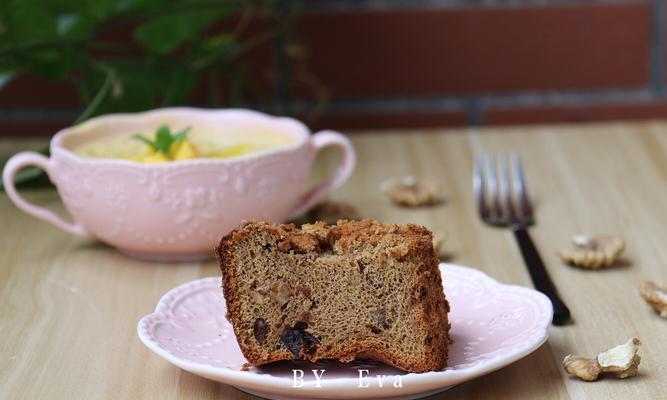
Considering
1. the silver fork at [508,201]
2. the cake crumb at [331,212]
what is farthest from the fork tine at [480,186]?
the cake crumb at [331,212]

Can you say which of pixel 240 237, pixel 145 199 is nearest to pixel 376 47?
pixel 145 199

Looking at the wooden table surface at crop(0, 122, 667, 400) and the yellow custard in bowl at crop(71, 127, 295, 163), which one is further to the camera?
the yellow custard in bowl at crop(71, 127, 295, 163)

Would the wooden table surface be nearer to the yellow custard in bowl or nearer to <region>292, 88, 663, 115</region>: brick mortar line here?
the yellow custard in bowl

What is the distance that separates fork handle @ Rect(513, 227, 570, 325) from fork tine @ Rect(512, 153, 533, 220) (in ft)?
0.23

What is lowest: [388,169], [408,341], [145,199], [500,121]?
[500,121]

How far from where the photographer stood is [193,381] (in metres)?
0.93

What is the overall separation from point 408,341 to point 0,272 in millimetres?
560

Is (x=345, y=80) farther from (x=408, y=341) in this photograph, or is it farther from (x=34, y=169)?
(x=408, y=341)

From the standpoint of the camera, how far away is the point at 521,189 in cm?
146

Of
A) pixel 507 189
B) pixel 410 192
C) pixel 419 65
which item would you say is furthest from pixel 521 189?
pixel 419 65

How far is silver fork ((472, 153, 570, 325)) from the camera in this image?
121 cm

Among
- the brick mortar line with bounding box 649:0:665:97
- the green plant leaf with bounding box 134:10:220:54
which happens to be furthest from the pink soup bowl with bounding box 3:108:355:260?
the brick mortar line with bounding box 649:0:665:97

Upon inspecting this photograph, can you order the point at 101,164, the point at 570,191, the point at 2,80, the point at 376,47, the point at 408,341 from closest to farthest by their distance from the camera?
the point at 408,341
the point at 101,164
the point at 570,191
the point at 2,80
the point at 376,47

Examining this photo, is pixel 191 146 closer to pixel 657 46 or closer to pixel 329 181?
pixel 329 181
